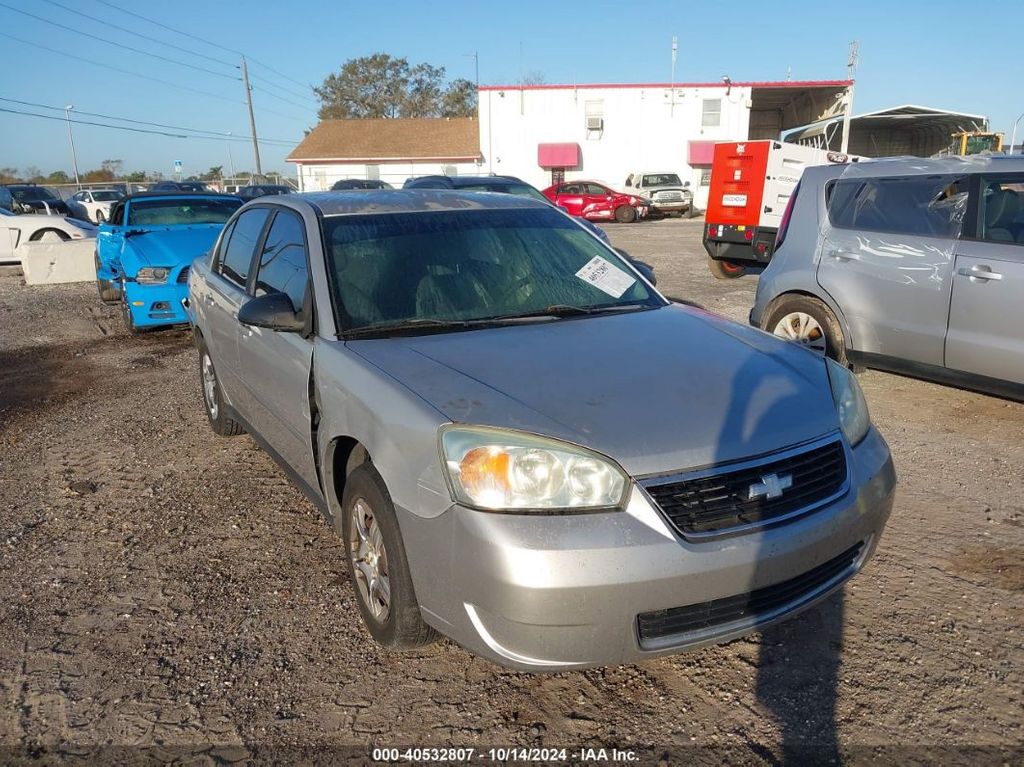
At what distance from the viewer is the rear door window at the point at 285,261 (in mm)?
3520

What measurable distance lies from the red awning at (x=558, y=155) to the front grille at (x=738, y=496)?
37743mm

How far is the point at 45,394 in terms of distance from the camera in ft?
21.8

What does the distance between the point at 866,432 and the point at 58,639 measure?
10.5 ft

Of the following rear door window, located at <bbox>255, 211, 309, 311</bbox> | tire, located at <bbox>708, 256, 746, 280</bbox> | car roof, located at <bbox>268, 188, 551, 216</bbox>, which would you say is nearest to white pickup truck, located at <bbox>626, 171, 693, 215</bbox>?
tire, located at <bbox>708, 256, 746, 280</bbox>

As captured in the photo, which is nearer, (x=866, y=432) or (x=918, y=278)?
(x=866, y=432)

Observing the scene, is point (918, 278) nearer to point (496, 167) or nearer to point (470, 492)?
point (470, 492)

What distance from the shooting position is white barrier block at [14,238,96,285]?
1356 centimetres

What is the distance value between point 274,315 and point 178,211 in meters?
7.63

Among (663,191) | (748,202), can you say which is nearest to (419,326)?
(748,202)

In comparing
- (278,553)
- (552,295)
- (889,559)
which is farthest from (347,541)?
(889,559)

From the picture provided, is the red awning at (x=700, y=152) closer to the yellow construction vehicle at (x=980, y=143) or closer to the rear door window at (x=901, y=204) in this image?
the yellow construction vehicle at (x=980, y=143)

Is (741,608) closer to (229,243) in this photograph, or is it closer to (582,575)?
(582,575)

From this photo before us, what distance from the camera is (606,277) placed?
12.5 feet

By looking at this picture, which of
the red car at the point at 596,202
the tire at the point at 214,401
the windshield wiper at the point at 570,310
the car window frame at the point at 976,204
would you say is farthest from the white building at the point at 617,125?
the windshield wiper at the point at 570,310
